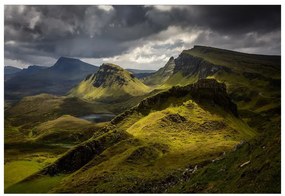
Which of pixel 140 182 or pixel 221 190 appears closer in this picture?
pixel 221 190

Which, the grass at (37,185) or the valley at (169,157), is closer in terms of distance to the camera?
the valley at (169,157)

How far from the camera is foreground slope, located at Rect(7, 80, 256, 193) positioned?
98688 mm

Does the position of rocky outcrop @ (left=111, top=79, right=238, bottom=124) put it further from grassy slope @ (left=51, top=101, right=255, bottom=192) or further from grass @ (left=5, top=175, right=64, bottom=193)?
grass @ (left=5, top=175, right=64, bottom=193)

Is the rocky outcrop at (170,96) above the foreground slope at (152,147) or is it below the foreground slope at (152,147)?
above

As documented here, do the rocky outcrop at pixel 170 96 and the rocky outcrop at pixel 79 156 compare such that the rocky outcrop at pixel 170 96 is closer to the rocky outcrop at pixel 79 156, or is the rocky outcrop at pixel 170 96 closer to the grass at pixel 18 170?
the rocky outcrop at pixel 79 156

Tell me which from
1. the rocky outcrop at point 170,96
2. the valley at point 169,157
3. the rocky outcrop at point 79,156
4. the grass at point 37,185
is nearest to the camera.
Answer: the valley at point 169,157

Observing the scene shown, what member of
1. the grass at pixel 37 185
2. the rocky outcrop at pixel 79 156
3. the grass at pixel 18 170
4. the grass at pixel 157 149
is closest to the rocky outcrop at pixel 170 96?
the grass at pixel 157 149

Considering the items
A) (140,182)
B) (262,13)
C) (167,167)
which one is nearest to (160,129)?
(167,167)

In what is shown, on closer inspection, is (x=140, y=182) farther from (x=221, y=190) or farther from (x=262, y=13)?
(x=262, y=13)

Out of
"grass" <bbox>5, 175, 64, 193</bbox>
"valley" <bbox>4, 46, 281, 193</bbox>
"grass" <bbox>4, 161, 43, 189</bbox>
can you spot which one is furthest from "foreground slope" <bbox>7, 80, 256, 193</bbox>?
"grass" <bbox>4, 161, 43, 189</bbox>

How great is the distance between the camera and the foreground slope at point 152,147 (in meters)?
98.7

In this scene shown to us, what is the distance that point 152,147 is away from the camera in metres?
129
